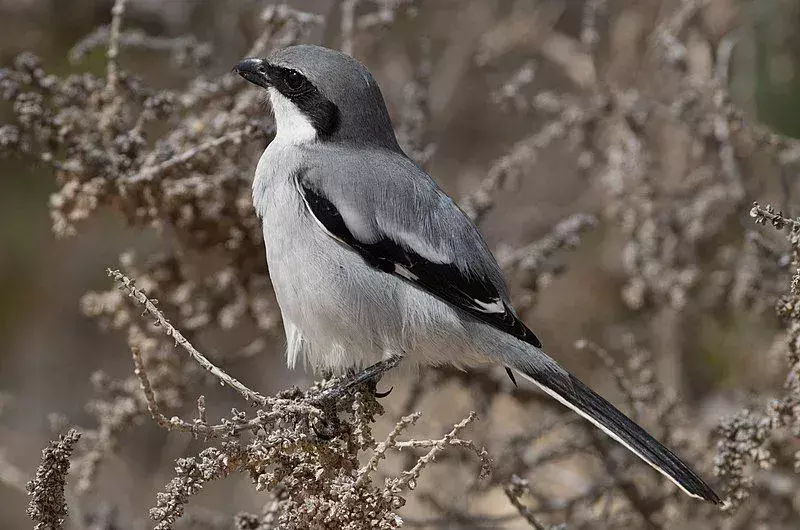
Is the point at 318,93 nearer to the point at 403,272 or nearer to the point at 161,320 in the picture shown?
the point at 403,272

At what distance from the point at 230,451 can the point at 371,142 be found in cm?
140

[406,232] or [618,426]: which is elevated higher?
[406,232]

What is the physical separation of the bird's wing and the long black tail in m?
0.13

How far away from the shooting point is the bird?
289 centimetres

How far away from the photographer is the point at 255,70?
3094mm

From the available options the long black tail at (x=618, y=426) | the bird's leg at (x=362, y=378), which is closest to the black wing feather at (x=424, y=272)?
the long black tail at (x=618, y=426)

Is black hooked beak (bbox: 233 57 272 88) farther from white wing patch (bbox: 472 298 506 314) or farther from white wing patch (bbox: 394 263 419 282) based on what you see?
white wing patch (bbox: 472 298 506 314)

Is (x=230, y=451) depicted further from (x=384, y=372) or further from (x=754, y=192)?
(x=754, y=192)

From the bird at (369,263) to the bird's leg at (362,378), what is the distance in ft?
0.08

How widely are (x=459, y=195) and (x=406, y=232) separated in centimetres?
223

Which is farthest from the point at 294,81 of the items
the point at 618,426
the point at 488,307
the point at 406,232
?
the point at 618,426

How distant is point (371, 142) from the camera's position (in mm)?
3188

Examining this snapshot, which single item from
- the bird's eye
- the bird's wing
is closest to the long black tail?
the bird's wing

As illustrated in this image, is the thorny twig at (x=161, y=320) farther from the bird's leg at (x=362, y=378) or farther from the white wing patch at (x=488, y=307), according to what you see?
the white wing patch at (x=488, y=307)
